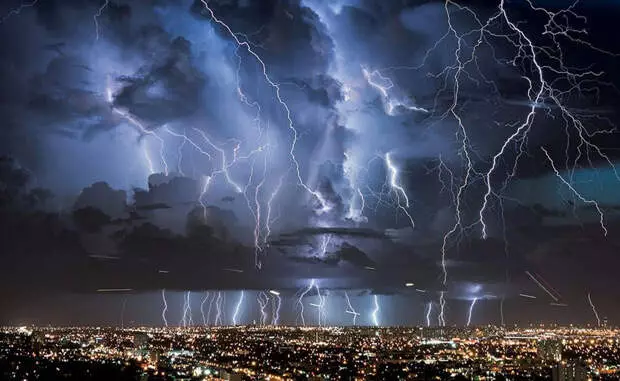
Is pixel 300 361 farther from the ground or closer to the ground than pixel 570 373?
farther from the ground

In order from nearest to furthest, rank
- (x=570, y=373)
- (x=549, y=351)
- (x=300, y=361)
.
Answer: (x=570, y=373), (x=300, y=361), (x=549, y=351)

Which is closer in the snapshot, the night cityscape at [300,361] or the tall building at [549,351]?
the night cityscape at [300,361]

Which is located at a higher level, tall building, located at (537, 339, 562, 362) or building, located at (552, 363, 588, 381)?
tall building, located at (537, 339, 562, 362)

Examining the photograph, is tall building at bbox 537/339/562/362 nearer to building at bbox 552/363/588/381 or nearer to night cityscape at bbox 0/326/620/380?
night cityscape at bbox 0/326/620/380

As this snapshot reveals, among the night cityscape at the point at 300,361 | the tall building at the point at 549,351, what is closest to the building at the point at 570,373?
the night cityscape at the point at 300,361

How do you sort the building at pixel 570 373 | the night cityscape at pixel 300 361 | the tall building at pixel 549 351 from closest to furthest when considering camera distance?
the building at pixel 570 373 < the night cityscape at pixel 300 361 < the tall building at pixel 549 351

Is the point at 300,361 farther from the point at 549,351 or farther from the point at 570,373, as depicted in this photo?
the point at 549,351

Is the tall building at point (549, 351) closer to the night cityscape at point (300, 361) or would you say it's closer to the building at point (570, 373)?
the night cityscape at point (300, 361)

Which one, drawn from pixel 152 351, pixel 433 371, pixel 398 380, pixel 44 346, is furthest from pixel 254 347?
pixel 398 380

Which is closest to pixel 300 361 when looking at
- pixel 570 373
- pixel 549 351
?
pixel 570 373

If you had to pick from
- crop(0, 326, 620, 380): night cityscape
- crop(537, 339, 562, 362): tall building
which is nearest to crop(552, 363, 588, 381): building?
crop(0, 326, 620, 380): night cityscape

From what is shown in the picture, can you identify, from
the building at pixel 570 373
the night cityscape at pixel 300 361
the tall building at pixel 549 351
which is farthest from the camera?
the tall building at pixel 549 351

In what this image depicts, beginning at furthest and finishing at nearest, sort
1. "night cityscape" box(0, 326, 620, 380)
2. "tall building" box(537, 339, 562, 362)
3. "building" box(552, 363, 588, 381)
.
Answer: "tall building" box(537, 339, 562, 362), "night cityscape" box(0, 326, 620, 380), "building" box(552, 363, 588, 381)
